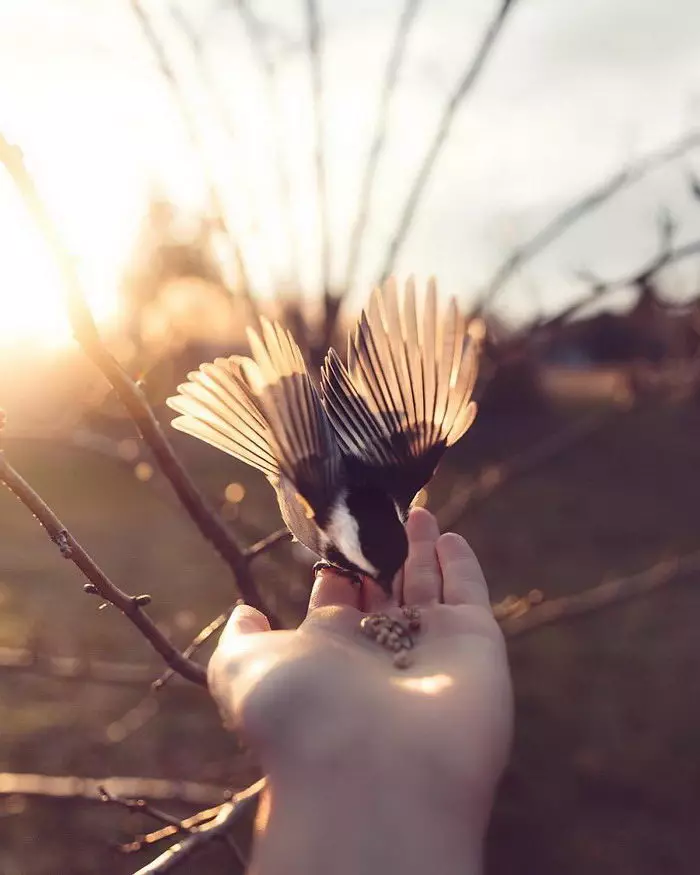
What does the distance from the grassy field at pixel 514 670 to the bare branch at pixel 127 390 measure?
48cm

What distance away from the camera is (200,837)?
1168 mm

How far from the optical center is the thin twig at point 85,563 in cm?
94

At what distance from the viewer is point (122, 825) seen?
2.94 meters

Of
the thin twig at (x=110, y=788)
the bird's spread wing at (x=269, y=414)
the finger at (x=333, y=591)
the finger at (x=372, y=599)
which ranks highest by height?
the bird's spread wing at (x=269, y=414)

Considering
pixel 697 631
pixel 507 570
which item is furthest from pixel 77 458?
pixel 697 631

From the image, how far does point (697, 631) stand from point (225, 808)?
446 cm

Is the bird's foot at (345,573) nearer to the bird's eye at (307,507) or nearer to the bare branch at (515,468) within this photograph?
the bird's eye at (307,507)

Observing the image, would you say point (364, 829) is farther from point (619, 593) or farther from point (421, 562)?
point (619, 593)

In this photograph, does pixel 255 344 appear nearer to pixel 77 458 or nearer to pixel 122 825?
pixel 122 825

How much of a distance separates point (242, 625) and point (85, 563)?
283 millimetres

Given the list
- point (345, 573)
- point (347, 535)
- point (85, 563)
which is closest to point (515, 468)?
point (345, 573)

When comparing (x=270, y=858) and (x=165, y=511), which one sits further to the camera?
(x=165, y=511)

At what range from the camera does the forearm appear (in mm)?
1001

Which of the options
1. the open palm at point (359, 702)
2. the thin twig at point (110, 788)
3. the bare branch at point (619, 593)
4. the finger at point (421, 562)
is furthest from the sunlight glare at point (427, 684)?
the bare branch at point (619, 593)
